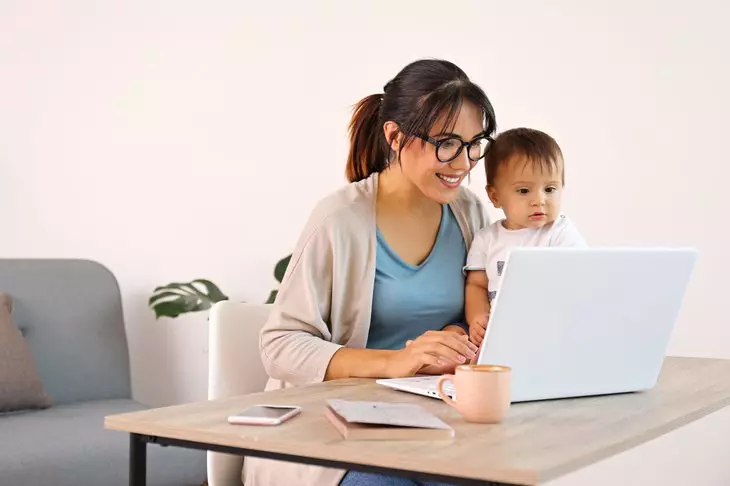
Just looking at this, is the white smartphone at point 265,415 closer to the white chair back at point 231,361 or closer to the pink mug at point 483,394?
the pink mug at point 483,394

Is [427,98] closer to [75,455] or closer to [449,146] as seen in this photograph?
[449,146]

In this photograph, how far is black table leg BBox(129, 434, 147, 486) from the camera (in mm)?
1350

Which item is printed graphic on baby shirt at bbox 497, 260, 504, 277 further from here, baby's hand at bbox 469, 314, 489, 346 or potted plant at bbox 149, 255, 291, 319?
potted plant at bbox 149, 255, 291, 319

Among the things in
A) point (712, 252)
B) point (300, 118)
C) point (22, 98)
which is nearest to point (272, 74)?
point (300, 118)

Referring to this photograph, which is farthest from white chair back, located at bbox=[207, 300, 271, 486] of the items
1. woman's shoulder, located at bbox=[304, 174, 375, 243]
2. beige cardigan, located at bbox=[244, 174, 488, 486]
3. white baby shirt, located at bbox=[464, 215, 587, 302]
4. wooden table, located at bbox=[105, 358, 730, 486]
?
white baby shirt, located at bbox=[464, 215, 587, 302]

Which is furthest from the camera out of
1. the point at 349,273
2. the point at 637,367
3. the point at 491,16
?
the point at 491,16

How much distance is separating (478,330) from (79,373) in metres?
2.05

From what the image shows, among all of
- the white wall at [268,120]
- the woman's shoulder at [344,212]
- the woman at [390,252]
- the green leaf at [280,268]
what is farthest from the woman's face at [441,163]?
the green leaf at [280,268]

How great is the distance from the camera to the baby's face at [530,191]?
1985mm

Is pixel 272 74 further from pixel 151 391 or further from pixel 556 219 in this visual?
pixel 556 219

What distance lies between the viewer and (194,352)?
3.79 metres

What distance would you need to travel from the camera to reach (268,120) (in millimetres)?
3598

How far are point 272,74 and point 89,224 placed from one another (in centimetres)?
97

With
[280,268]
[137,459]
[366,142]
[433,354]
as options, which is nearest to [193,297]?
[280,268]
